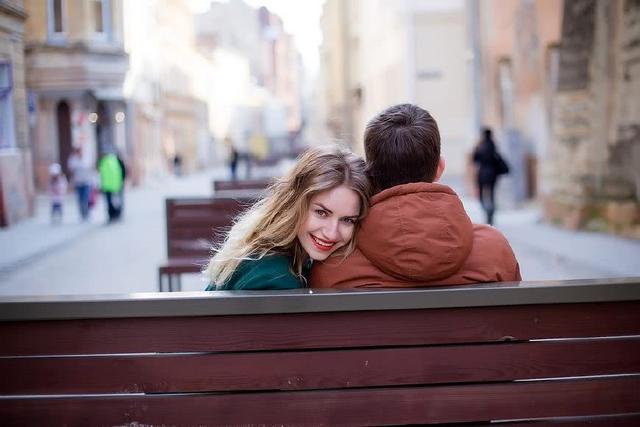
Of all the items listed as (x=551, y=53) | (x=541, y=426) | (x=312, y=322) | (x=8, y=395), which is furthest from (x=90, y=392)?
(x=551, y=53)

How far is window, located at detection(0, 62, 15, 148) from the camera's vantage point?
984cm

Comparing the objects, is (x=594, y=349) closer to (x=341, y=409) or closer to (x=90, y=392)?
(x=341, y=409)

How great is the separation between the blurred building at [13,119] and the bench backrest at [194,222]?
88.8 inches

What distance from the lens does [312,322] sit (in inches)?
107

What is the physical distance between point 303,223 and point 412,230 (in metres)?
0.48

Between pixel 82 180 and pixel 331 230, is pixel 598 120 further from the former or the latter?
pixel 331 230

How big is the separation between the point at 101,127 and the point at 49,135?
203 centimetres

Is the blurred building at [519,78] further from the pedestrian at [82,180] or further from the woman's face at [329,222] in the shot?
the woman's face at [329,222]

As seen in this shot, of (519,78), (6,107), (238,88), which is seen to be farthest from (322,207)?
(238,88)

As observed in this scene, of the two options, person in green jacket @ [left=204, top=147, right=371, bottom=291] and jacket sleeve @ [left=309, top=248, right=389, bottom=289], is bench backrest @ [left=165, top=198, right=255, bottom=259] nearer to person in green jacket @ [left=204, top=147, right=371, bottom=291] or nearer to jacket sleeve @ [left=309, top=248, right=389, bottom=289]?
person in green jacket @ [left=204, top=147, right=371, bottom=291]

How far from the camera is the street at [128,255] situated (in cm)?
1120

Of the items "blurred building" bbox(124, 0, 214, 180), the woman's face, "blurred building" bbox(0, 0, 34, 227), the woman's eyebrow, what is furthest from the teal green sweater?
"blurred building" bbox(124, 0, 214, 180)

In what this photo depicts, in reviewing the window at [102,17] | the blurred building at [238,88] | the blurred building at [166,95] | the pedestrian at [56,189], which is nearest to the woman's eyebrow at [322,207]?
the window at [102,17]

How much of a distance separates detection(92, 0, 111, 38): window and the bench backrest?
4.08 metres
